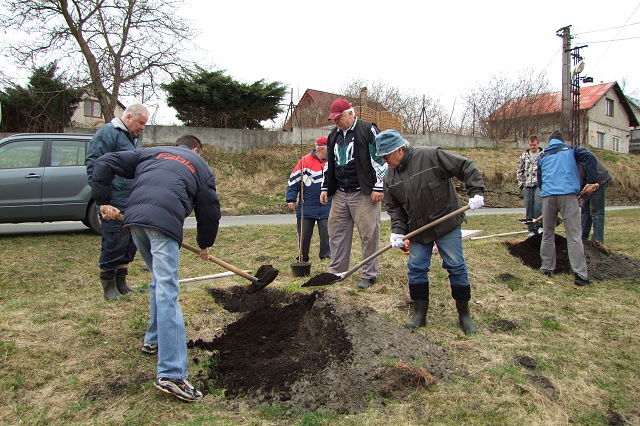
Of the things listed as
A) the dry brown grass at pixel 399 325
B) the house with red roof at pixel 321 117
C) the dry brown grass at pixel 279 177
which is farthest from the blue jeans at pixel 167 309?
the house with red roof at pixel 321 117

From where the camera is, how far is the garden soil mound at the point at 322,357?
2.92 m

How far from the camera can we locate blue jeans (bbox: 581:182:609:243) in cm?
781

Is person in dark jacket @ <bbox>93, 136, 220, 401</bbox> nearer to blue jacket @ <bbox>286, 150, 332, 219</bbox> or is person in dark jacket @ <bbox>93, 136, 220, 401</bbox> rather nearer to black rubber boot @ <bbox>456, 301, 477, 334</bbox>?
black rubber boot @ <bbox>456, 301, 477, 334</bbox>

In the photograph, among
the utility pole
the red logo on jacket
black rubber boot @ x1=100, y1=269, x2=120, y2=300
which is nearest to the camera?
the red logo on jacket

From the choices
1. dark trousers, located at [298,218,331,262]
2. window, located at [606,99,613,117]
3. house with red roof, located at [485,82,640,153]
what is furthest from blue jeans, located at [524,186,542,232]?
window, located at [606,99,613,117]

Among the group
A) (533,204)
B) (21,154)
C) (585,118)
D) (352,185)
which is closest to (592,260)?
(533,204)

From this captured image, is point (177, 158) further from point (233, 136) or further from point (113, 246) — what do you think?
point (233, 136)

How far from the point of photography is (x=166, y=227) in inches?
112

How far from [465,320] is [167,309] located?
2556 millimetres

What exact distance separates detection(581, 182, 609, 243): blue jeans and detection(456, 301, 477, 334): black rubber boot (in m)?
5.14

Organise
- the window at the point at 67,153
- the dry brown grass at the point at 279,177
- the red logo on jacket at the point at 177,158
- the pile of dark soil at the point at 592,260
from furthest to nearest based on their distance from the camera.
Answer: the dry brown grass at the point at 279,177, the window at the point at 67,153, the pile of dark soil at the point at 592,260, the red logo on jacket at the point at 177,158

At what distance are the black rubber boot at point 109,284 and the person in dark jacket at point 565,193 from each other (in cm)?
530

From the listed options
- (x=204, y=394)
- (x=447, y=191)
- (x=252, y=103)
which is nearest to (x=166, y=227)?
(x=204, y=394)

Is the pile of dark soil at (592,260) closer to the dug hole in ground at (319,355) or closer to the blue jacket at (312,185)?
the blue jacket at (312,185)
